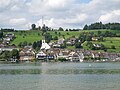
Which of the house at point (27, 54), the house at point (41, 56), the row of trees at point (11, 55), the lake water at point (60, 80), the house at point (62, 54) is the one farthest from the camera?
the house at point (62, 54)

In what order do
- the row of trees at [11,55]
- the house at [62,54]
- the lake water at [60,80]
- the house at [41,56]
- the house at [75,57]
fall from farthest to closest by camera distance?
the house at [62,54]
the house at [75,57]
the house at [41,56]
the row of trees at [11,55]
the lake water at [60,80]

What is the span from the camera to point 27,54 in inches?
7328

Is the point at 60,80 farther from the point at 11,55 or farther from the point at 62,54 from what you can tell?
the point at 62,54

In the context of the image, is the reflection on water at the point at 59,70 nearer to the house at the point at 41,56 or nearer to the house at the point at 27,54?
the house at the point at 41,56

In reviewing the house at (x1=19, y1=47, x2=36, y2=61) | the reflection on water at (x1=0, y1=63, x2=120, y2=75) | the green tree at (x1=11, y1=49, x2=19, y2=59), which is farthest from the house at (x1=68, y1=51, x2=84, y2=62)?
the reflection on water at (x1=0, y1=63, x2=120, y2=75)

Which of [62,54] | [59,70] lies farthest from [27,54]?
[59,70]

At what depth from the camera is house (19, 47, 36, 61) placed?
186125 mm

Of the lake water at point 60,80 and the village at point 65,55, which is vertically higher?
the village at point 65,55

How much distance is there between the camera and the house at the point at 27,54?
7328 inches

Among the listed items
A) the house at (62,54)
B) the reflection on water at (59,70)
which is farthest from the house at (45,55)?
the reflection on water at (59,70)

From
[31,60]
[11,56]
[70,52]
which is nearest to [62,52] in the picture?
[70,52]

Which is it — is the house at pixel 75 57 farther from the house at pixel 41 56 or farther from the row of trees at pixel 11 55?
the row of trees at pixel 11 55

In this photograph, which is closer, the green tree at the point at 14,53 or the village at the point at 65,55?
the green tree at the point at 14,53

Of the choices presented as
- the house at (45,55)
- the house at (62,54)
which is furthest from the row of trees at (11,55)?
the house at (62,54)
